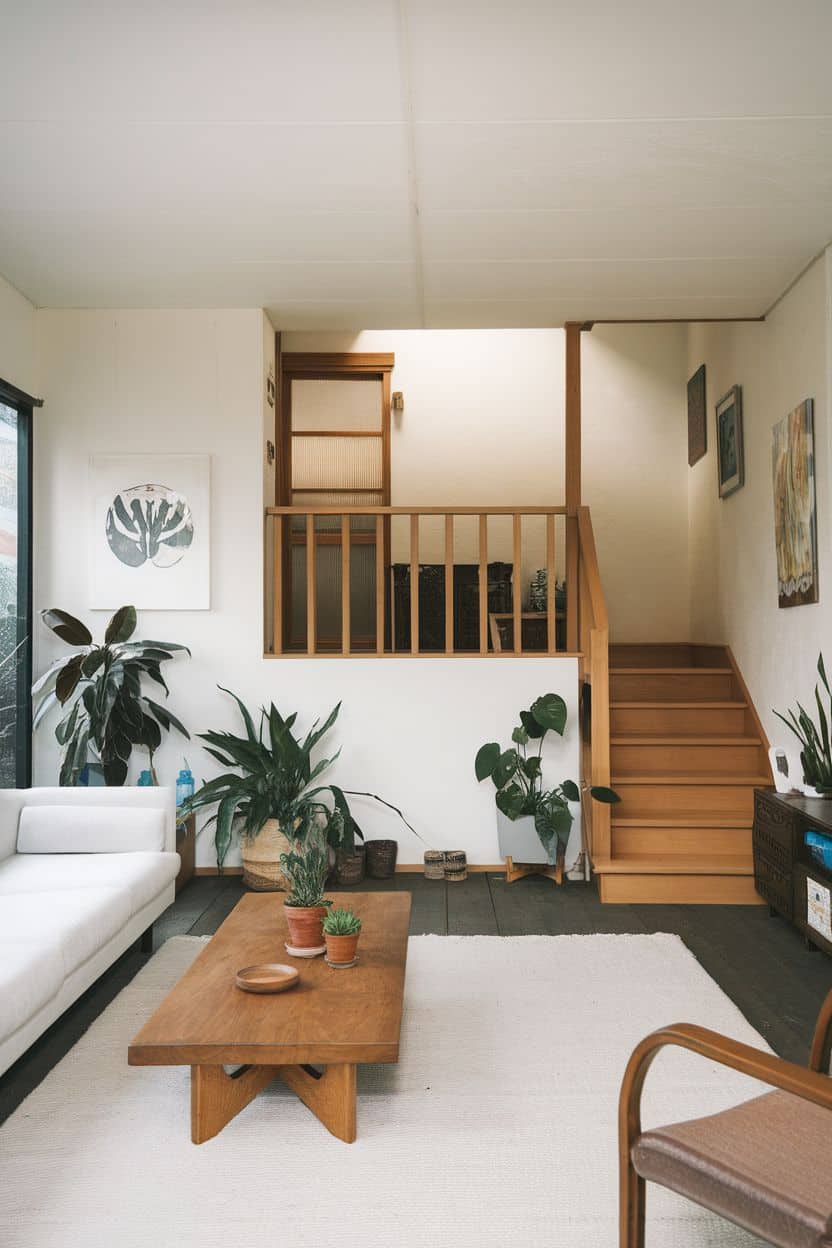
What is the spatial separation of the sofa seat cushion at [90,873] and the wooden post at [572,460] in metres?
2.85

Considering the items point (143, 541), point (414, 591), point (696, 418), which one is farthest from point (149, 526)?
point (696, 418)

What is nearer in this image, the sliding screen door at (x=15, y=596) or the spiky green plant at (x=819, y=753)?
the spiky green plant at (x=819, y=753)

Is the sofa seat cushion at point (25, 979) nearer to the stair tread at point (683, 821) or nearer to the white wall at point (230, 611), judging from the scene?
the white wall at point (230, 611)

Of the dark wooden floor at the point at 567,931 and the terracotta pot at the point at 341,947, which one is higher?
the terracotta pot at the point at 341,947

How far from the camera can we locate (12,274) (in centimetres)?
519

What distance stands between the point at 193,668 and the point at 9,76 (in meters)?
3.19

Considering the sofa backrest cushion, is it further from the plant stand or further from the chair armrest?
the chair armrest

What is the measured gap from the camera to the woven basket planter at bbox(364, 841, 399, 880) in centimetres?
549

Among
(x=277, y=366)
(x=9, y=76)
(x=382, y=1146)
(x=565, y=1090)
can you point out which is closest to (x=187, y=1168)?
(x=382, y=1146)

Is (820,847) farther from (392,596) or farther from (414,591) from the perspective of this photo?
(392,596)

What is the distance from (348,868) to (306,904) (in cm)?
244

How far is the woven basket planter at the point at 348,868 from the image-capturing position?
17.8 ft

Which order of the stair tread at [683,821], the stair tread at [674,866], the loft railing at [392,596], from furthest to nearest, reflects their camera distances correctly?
the loft railing at [392,596] → the stair tread at [683,821] → the stair tread at [674,866]

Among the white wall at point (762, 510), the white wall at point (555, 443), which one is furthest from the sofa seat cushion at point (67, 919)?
the white wall at point (555, 443)
